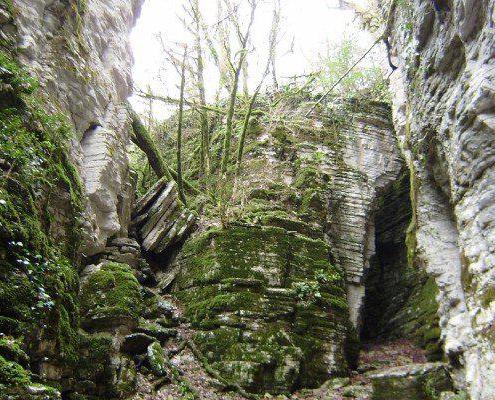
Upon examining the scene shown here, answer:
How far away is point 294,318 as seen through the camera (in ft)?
30.7

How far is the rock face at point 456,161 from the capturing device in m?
5.71

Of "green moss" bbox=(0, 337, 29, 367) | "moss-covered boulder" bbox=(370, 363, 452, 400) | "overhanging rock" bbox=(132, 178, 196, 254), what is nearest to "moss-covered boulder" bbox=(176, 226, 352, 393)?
"overhanging rock" bbox=(132, 178, 196, 254)

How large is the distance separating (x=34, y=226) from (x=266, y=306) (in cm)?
580

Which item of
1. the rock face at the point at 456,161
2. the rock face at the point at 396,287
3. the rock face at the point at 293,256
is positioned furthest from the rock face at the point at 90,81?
the rock face at the point at 396,287

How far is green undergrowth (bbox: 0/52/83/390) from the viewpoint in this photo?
4195mm

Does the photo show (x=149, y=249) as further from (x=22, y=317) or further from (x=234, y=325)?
(x=22, y=317)

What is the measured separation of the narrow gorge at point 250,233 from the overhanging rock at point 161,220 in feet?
0.19

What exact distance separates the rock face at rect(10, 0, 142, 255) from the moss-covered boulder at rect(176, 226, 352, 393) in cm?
247

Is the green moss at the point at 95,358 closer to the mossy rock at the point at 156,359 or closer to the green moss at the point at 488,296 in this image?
the mossy rock at the point at 156,359

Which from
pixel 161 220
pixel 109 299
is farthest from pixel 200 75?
pixel 109 299

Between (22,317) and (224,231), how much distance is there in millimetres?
6562

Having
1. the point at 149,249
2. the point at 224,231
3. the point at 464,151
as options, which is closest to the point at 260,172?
the point at 224,231

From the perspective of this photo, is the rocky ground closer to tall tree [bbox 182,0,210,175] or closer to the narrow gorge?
the narrow gorge

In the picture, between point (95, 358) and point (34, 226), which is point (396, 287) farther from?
point (34, 226)
